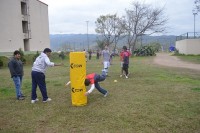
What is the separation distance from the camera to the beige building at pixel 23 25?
123ft

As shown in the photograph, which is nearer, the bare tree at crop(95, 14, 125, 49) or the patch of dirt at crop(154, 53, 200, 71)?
the patch of dirt at crop(154, 53, 200, 71)

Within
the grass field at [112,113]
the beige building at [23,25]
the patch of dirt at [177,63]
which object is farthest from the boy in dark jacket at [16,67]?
the beige building at [23,25]

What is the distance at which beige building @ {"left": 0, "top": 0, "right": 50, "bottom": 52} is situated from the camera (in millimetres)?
37625

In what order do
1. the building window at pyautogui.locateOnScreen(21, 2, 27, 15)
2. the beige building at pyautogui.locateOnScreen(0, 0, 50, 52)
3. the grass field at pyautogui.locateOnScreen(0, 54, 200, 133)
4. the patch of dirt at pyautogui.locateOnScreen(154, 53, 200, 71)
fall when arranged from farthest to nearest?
the building window at pyautogui.locateOnScreen(21, 2, 27, 15) → the beige building at pyautogui.locateOnScreen(0, 0, 50, 52) → the patch of dirt at pyautogui.locateOnScreen(154, 53, 200, 71) → the grass field at pyautogui.locateOnScreen(0, 54, 200, 133)

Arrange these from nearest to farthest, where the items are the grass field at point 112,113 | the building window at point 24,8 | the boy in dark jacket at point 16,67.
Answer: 1. the grass field at point 112,113
2. the boy in dark jacket at point 16,67
3. the building window at point 24,8

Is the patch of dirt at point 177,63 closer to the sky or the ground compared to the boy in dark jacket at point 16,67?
closer to the ground

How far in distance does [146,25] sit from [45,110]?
43.7 m

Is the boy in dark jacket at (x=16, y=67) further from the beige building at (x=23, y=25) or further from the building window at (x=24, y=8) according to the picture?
the building window at (x=24, y=8)

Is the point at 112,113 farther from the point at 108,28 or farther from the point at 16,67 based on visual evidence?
the point at 108,28

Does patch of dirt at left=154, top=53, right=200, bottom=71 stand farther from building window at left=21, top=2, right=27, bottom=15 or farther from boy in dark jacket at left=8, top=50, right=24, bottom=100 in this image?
building window at left=21, top=2, right=27, bottom=15

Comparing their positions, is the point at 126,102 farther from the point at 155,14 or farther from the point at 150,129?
the point at 155,14

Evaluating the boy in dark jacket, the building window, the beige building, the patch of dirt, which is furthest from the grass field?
the building window

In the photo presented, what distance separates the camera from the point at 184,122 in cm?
629

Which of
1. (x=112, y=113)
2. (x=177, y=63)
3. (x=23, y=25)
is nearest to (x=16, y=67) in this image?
(x=112, y=113)
